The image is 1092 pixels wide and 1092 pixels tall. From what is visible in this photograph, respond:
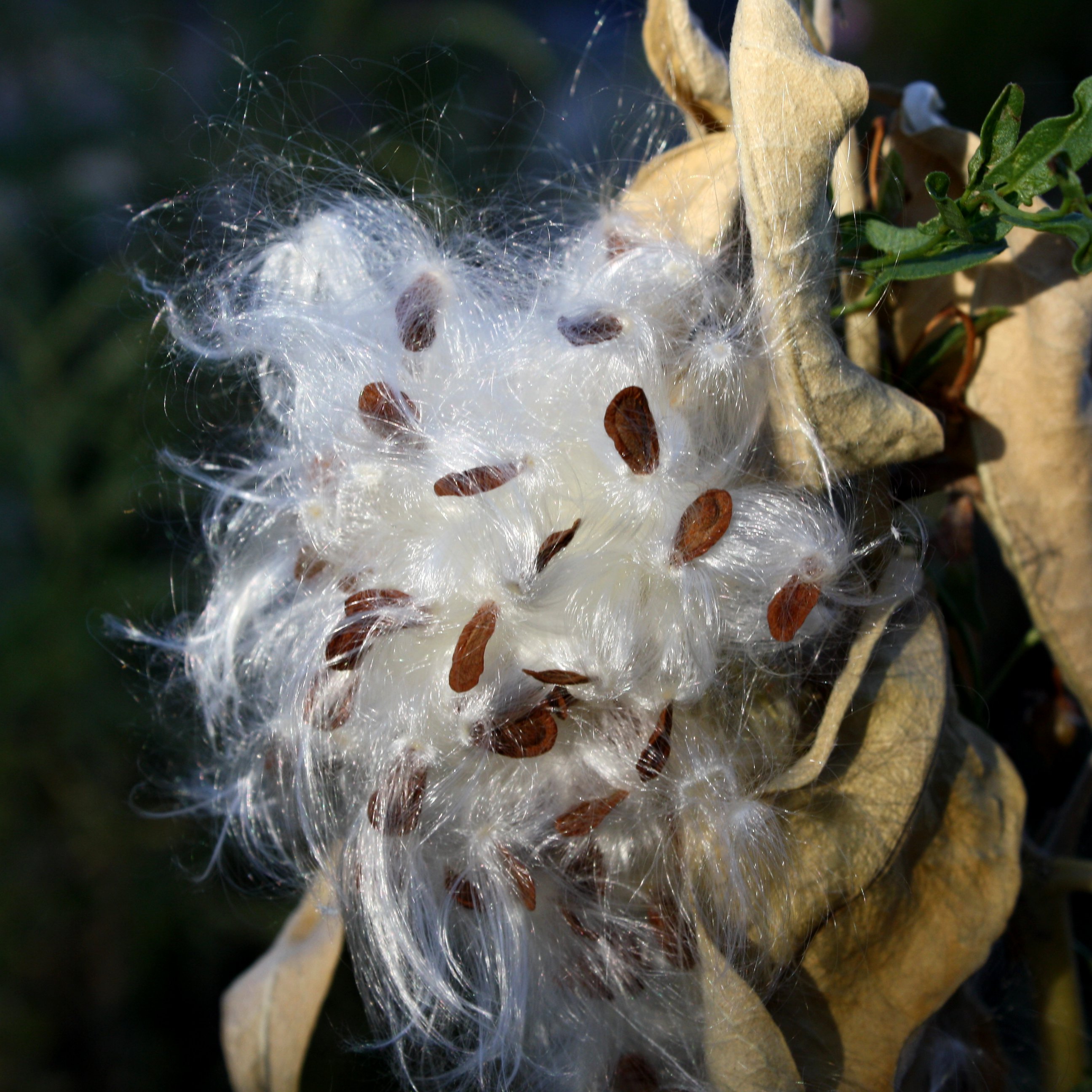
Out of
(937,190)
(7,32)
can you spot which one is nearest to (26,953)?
(937,190)

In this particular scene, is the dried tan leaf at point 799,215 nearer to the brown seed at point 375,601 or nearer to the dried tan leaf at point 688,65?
the dried tan leaf at point 688,65

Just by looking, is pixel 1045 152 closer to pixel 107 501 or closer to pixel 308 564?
pixel 308 564

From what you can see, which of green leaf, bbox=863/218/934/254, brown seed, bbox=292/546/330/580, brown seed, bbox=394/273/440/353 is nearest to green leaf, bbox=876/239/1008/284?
green leaf, bbox=863/218/934/254

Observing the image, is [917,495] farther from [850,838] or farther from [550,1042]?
[550,1042]

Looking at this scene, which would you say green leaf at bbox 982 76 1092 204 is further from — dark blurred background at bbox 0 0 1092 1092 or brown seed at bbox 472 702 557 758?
dark blurred background at bbox 0 0 1092 1092

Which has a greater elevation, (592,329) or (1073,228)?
(1073,228)

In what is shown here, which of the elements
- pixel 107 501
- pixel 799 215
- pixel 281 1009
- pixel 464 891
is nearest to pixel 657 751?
pixel 464 891
